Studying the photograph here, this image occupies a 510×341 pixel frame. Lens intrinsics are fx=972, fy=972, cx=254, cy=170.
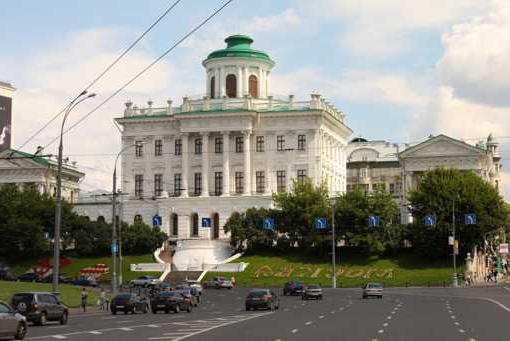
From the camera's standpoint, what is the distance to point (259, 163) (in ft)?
427

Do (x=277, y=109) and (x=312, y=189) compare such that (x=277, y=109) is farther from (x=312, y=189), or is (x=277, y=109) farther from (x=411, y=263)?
(x=411, y=263)

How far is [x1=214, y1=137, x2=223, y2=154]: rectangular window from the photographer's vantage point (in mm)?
131125

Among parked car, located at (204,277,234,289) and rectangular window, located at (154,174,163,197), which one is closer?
parked car, located at (204,277,234,289)

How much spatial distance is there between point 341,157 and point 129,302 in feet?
299

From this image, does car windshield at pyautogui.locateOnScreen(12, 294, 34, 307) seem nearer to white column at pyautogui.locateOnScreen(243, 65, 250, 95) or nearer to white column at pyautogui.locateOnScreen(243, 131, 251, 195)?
white column at pyautogui.locateOnScreen(243, 131, 251, 195)

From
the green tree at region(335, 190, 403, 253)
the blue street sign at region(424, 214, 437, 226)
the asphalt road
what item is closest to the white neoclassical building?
the green tree at region(335, 190, 403, 253)

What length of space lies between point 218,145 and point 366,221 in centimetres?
2851

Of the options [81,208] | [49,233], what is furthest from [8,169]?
[49,233]

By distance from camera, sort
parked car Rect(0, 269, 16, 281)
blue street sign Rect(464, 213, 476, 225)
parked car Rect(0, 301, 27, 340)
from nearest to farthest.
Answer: parked car Rect(0, 301, 27, 340), parked car Rect(0, 269, 16, 281), blue street sign Rect(464, 213, 476, 225)

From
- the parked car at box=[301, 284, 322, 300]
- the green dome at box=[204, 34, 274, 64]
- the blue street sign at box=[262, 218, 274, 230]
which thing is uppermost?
the green dome at box=[204, 34, 274, 64]

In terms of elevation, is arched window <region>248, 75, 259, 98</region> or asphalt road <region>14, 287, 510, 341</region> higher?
arched window <region>248, 75, 259, 98</region>

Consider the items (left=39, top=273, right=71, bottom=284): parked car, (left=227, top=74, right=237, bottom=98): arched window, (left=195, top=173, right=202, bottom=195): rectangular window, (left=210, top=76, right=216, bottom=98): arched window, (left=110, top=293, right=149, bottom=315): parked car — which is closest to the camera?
(left=110, top=293, right=149, bottom=315): parked car

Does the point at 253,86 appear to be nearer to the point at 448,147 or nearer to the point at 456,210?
the point at 448,147

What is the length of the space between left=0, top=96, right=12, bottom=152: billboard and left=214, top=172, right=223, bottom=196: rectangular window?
3809 centimetres
